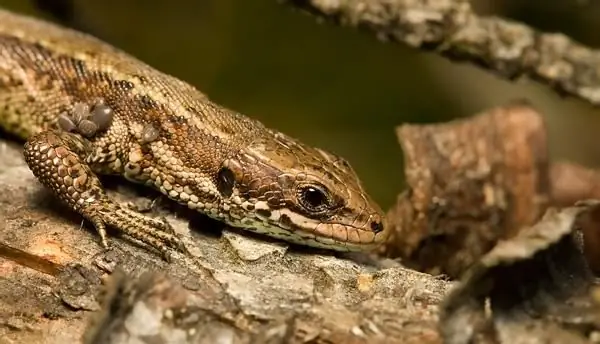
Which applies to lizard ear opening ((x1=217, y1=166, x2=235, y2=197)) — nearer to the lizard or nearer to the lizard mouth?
the lizard

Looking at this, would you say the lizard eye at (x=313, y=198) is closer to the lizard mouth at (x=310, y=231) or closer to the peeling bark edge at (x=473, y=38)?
the lizard mouth at (x=310, y=231)

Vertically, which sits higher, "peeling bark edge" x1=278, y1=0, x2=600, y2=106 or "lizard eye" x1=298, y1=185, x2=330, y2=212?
"peeling bark edge" x1=278, y1=0, x2=600, y2=106

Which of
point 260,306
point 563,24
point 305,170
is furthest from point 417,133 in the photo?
point 563,24

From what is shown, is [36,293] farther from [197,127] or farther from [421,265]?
[421,265]

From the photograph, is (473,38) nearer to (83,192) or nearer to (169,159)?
(169,159)

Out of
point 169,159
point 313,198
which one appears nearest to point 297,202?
point 313,198

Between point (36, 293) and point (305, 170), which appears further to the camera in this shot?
point (305, 170)

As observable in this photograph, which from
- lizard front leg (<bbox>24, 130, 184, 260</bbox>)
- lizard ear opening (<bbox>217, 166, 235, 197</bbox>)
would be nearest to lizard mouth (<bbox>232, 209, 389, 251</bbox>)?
lizard ear opening (<bbox>217, 166, 235, 197</bbox>)

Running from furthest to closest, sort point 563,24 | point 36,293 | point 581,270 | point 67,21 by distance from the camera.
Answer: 1. point 563,24
2. point 67,21
3. point 36,293
4. point 581,270
